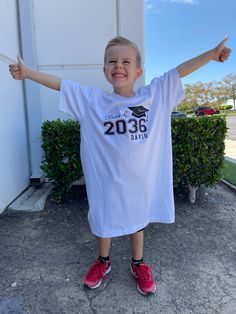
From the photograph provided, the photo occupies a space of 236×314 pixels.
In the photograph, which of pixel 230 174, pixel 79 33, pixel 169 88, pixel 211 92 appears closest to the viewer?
pixel 169 88

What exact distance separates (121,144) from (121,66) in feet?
1.84

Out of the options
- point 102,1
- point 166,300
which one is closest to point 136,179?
point 166,300

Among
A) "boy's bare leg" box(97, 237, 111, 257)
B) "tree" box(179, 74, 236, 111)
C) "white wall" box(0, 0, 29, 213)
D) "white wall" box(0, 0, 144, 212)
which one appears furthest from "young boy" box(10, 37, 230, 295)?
"tree" box(179, 74, 236, 111)

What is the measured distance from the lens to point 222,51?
6.50ft

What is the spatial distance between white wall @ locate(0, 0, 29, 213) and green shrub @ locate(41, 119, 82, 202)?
548 mm

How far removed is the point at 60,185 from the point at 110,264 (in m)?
1.65

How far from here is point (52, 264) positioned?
8.81ft

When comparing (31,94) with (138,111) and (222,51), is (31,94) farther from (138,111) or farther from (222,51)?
(222,51)

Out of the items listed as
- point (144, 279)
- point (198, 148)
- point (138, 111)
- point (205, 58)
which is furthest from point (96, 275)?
point (198, 148)

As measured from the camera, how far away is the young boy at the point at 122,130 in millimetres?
2088

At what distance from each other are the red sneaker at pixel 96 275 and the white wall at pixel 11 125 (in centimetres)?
188

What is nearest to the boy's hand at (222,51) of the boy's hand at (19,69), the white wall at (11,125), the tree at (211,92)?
the boy's hand at (19,69)

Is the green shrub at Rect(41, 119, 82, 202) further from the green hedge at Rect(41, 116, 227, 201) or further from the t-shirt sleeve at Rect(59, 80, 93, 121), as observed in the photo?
the t-shirt sleeve at Rect(59, 80, 93, 121)

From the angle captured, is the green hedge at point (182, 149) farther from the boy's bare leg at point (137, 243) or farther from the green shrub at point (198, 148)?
the boy's bare leg at point (137, 243)
